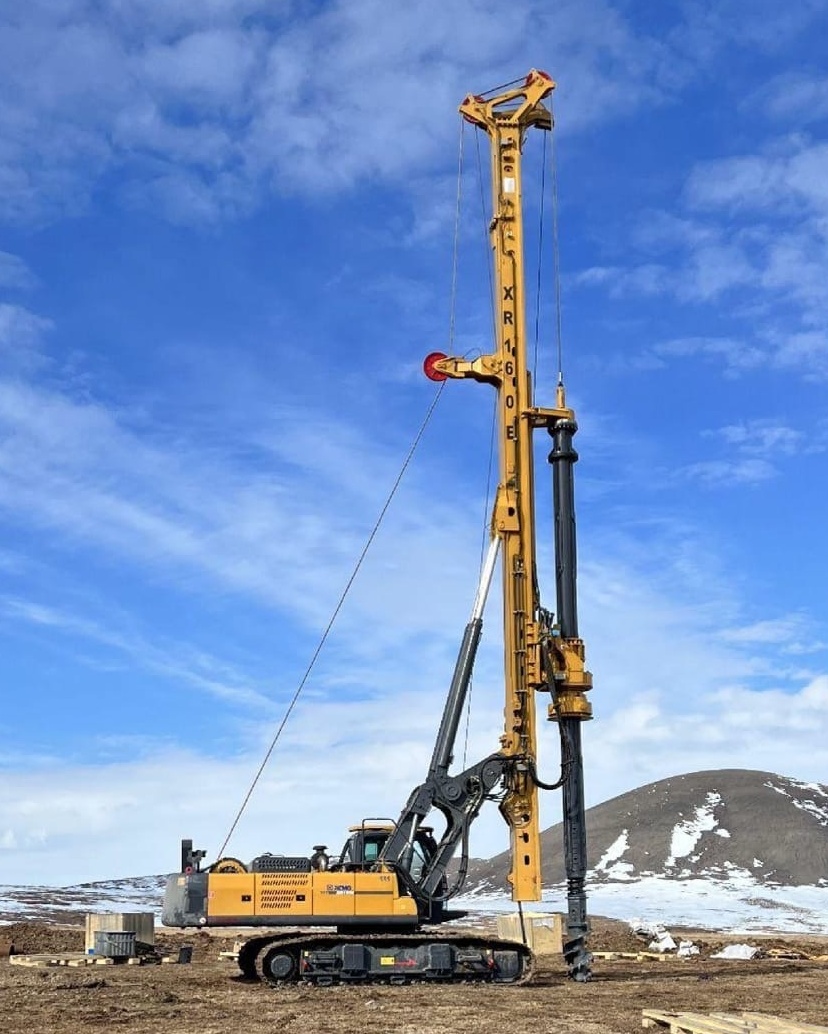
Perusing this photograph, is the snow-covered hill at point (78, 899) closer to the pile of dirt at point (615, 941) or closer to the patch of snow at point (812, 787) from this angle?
the pile of dirt at point (615, 941)

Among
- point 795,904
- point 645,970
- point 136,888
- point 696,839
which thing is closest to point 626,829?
point 696,839

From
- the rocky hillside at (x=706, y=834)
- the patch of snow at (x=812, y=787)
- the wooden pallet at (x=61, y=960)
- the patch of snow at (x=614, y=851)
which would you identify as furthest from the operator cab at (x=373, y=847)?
the patch of snow at (x=812, y=787)

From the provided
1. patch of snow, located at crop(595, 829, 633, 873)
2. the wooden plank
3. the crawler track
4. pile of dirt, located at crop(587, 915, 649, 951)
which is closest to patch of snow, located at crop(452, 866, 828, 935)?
patch of snow, located at crop(595, 829, 633, 873)

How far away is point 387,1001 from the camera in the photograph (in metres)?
18.5

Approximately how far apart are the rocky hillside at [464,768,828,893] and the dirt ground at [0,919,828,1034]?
56.2 meters

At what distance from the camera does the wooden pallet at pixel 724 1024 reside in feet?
46.1

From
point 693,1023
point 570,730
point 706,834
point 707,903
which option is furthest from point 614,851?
point 693,1023

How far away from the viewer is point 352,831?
72.2ft

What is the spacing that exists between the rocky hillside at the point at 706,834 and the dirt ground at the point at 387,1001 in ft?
184

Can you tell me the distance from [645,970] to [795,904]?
41.1 metres

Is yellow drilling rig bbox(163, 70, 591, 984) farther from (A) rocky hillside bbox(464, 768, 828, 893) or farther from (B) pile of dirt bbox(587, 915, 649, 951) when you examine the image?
(A) rocky hillside bbox(464, 768, 828, 893)

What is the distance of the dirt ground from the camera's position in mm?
15875

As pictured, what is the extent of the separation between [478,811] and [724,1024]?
25.6 feet

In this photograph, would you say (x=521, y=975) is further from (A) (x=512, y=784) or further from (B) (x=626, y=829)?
(B) (x=626, y=829)
